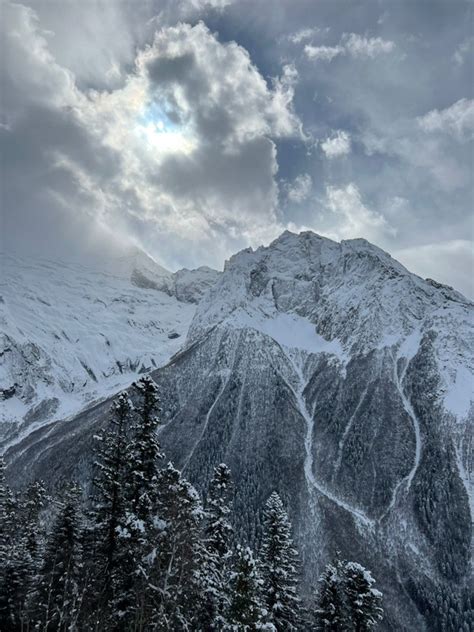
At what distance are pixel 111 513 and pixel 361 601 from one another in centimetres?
1597

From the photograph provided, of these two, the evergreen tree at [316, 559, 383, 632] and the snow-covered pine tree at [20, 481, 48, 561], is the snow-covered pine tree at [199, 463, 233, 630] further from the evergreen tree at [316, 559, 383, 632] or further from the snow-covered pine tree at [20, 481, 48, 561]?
the snow-covered pine tree at [20, 481, 48, 561]

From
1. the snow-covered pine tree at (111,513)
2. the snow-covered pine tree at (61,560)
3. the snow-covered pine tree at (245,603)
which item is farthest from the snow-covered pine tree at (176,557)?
the snow-covered pine tree at (61,560)

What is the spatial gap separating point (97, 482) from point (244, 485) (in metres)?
100

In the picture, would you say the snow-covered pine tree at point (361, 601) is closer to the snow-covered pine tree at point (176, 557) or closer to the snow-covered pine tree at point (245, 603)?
the snow-covered pine tree at point (245, 603)

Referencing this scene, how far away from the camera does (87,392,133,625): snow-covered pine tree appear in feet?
60.9

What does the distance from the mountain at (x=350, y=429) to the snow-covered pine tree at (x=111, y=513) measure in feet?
247

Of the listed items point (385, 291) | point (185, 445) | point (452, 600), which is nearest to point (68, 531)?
point (452, 600)

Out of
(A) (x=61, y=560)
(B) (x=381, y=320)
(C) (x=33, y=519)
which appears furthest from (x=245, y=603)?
(B) (x=381, y=320)

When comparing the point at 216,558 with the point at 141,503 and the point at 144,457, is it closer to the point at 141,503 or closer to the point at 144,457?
the point at 141,503

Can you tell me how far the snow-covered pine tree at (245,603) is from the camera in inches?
827

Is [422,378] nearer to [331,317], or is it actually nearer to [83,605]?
[331,317]

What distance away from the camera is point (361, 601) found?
25.3 meters

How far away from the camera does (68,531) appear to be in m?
25.8

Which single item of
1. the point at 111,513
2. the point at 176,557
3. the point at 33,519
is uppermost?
the point at 176,557
